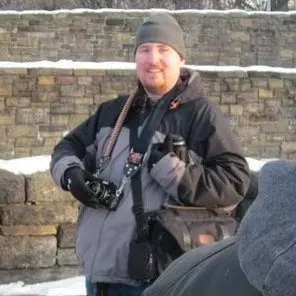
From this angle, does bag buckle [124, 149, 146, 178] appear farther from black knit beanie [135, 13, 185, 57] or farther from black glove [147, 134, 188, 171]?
black knit beanie [135, 13, 185, 57]

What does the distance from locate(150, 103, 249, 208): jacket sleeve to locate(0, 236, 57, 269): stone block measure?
1.98 m

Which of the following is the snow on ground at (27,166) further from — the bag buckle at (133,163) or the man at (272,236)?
the man at (272,236)

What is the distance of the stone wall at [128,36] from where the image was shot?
12.8 metres

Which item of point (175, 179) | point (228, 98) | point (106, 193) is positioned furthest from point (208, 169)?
point (228, 98)

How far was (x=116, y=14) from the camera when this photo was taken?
1282cm

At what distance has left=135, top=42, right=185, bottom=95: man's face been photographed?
2.53 m

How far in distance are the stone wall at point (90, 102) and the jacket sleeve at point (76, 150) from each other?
717 cm

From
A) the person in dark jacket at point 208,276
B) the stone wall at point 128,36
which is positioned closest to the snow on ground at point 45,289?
the person in dark jacket at point 208,276

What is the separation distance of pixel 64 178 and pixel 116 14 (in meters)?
10.5

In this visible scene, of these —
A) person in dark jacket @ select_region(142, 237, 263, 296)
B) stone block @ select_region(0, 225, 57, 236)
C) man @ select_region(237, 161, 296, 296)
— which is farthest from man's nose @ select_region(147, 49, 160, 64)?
stone block @ select_region(0, 225, 57, 236)

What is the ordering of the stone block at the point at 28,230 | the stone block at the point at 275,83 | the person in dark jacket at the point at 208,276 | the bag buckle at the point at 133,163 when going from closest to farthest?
the person in dark jacket at the point at 208,276 → the bag buckle at the point at 133,163 → the stone block at the point at 28,230 → the stone block at the point at 275,83

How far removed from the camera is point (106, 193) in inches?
95.3

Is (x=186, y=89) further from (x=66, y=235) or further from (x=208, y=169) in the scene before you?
(x=66, y=235)

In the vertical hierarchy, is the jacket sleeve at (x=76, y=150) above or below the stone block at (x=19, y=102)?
above
